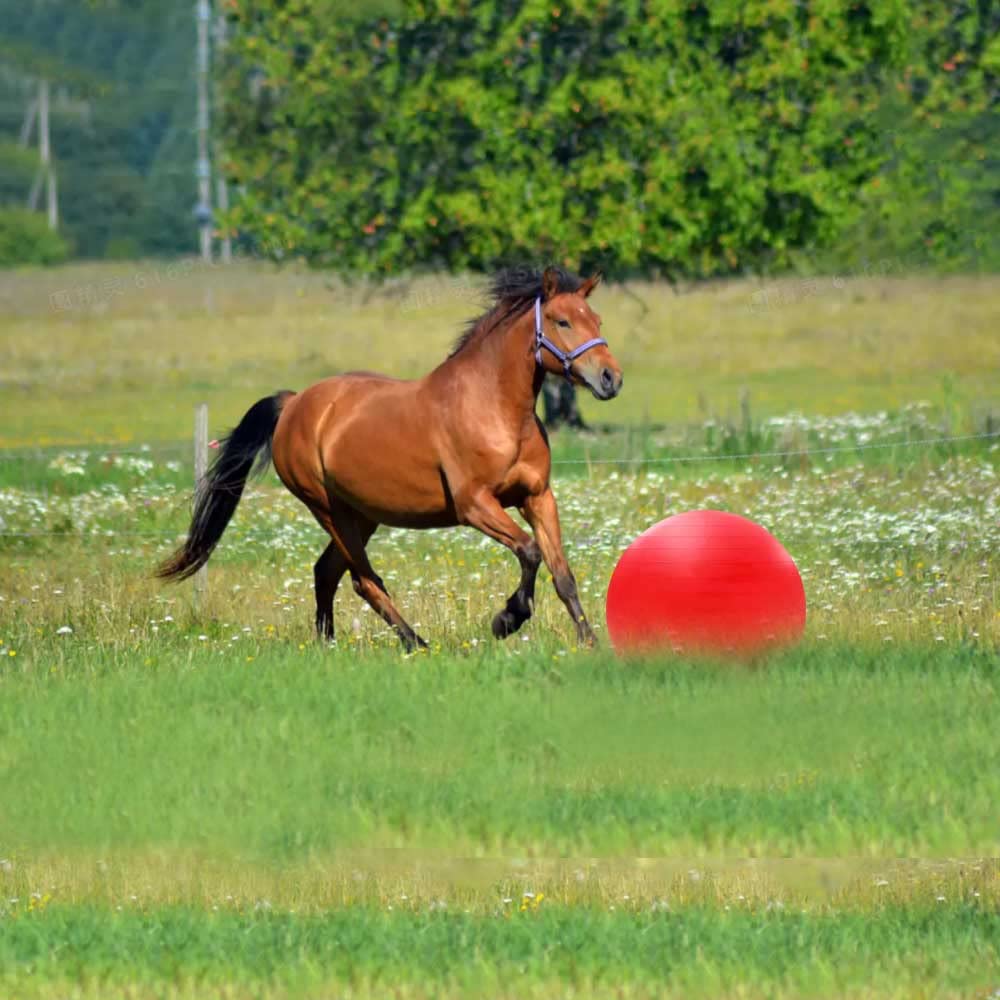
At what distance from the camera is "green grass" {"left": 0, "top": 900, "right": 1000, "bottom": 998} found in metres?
6.10

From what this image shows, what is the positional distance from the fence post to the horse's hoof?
2.74 m

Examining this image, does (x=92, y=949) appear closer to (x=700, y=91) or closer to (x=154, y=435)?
(x=700, y=91)

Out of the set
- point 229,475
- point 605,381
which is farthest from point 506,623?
point 229,475

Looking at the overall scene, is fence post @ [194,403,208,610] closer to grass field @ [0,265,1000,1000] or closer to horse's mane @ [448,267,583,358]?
grass field @ [0,265,1000,1000]

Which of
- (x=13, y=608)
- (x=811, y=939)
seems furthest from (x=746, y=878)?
(x=13, y=608)

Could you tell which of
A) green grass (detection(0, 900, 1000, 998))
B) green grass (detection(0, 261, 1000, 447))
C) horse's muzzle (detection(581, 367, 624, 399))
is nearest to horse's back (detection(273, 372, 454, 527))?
horse's muzzle (detection(581, 367, 624, 399))

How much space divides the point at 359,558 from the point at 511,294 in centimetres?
191

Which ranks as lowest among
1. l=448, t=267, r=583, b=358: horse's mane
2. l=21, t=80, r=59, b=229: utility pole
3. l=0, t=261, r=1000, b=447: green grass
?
l=0, t=261, r=1000, b=447: green grass

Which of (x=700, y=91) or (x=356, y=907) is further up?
(x=700, y=91)

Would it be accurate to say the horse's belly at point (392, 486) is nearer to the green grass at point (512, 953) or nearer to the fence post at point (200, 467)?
the fence post at point (200, 467)

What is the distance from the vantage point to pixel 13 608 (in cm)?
1370

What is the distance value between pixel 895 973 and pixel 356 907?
1.86 meters

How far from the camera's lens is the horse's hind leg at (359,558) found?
12483 millimetres

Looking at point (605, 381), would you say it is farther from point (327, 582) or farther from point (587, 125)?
point (587, 125)
